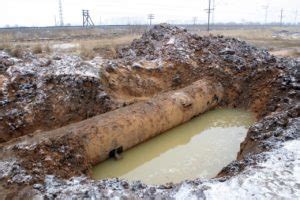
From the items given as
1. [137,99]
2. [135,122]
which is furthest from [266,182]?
[137,99]

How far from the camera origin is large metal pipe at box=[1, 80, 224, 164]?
613 cm

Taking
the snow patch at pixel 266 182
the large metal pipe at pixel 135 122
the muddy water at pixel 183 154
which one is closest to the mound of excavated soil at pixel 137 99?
the snow patch at pixel 266 182

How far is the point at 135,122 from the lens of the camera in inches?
276

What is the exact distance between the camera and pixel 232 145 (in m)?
7.34

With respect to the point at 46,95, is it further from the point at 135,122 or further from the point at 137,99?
the point at 137,99

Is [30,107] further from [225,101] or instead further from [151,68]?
[225,101]

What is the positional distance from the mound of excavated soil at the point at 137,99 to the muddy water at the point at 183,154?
0.62 meters

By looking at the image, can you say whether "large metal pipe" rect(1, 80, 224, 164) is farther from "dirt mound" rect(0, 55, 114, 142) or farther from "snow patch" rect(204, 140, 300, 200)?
"snow patch" rect(204, 140, 300, 200)

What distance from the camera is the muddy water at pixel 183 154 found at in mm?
6102

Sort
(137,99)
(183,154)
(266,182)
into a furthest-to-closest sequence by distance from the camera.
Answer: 1. (137,99)
2. (183,154)
3. (266,182)

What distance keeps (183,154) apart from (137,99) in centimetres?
239

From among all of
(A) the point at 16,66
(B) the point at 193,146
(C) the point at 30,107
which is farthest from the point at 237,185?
(A) the point at 16,66

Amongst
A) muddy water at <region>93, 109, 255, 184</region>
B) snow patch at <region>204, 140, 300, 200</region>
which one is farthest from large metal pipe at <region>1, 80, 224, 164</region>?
snow patch at <region>204, 140, 300, 200</region>

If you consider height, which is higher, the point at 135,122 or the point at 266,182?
the point at 135,122
